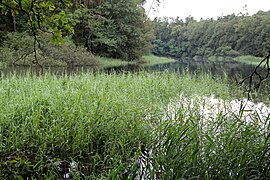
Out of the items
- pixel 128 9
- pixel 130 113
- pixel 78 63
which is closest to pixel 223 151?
pixel 130 113

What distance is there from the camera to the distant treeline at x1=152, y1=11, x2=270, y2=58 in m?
31.2

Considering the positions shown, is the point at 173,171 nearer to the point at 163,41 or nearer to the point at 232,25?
the point at 232,25

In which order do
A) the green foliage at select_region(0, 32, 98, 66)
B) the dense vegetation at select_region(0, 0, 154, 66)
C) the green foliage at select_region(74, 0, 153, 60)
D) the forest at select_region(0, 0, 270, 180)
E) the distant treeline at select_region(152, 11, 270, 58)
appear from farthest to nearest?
the distant treeline at select_region(152, 11, 270, 58), the green foliage at select_region(74, 0, 153, 60), the dense vegetation at select_region(0, 0, 154, 66), the green foliage at select_region(0, 32, 98, 66), the forest at select_region(0, 0, 270, 180)

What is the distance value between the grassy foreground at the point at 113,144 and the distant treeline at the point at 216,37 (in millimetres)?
27545

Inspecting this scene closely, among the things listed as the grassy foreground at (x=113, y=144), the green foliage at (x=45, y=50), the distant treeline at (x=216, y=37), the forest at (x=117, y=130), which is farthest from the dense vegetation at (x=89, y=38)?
the grassy foreground at (x=113, y=144)

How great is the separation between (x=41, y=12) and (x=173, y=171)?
1.56 metres

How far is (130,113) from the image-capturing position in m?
3.54

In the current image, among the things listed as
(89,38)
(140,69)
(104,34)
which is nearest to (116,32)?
(104,34)

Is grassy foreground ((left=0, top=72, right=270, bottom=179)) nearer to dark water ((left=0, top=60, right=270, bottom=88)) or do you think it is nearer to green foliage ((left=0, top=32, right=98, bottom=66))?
dark water ((left=0, top=60, right=270, bottom=88))

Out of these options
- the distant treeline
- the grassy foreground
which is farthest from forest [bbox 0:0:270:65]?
the grassy foreground

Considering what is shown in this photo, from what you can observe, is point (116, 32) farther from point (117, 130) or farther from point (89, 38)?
point (117, 130)

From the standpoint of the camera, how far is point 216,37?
42781 mm

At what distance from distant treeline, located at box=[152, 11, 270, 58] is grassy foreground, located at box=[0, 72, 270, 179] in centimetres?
2754

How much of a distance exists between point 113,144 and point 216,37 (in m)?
43.2
